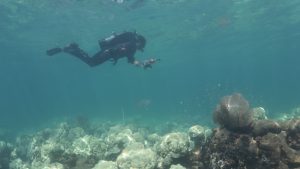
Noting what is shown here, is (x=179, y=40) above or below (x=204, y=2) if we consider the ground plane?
above

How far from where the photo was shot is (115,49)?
14258 millimetres

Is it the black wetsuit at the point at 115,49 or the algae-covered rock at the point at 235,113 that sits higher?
the black wetsuit at the point at 115,49

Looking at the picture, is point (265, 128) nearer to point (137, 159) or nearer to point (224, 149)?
point (224, 149)

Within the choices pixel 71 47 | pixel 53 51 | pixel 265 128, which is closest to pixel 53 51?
pixel 53 51

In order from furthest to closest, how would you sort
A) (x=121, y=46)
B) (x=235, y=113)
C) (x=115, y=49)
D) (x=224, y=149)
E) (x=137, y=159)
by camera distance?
(x=115, y=49), (x=121, y=46), (x=137, y=159), (x=235, y=113), (x=224, y=149)

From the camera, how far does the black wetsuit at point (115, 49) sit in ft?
45.8

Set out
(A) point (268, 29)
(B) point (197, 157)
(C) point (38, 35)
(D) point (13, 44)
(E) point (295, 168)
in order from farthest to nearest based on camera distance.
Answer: (A) point (268, 29) < (D) point (13, 44) < (C) point (38, 35) < (B) point (197, 157) < (E) point (295, 168)

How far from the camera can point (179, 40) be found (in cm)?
4950

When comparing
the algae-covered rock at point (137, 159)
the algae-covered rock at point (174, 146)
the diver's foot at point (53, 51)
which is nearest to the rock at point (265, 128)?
the algae-covered rock at point (174, 146)

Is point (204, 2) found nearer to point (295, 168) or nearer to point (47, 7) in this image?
point (47, 7)

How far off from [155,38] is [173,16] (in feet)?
34.3

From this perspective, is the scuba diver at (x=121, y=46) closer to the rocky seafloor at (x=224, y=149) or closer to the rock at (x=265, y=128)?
the rocky seafloor at (x=224, y=149)

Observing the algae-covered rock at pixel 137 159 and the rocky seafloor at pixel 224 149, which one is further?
the algae-covered rock at pixel 137 159

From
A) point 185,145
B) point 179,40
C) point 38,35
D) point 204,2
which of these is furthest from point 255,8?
point 185,145
